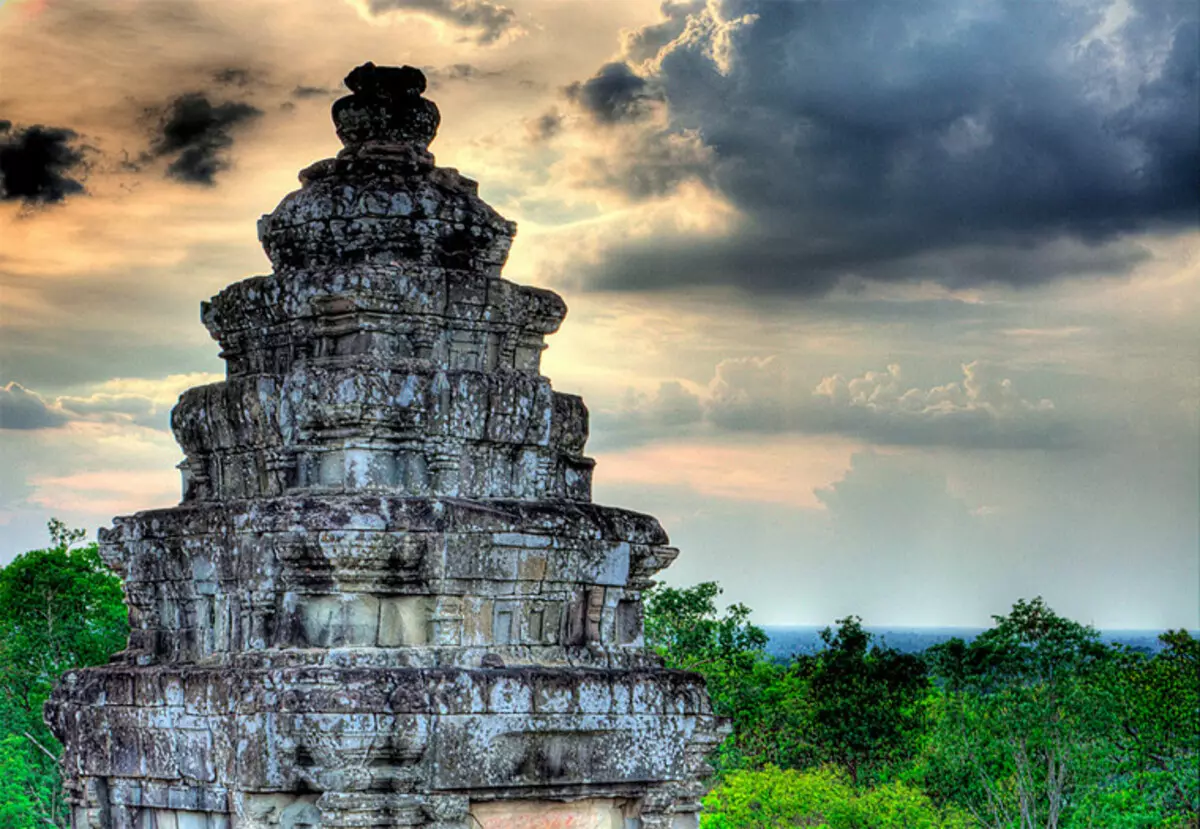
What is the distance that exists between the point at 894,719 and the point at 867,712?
0.54m

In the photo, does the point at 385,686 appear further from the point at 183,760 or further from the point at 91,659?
the point at 91,659

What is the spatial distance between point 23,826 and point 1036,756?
17.1 meters

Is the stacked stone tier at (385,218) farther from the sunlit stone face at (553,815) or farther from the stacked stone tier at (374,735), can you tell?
the sunlit stone face at (553,815)

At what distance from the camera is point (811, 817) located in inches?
1277

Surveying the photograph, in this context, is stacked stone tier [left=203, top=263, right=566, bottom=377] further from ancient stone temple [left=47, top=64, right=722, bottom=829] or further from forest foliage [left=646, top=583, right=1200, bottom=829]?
forest foliage [left=646, top=583, right=1200, bottom=829]

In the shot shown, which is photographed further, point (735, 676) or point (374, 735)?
point (735, 676)

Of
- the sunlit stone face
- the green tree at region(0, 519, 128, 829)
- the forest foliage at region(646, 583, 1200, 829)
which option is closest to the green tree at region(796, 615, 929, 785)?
the forest foliage at region(646, 583, 1200, 829)

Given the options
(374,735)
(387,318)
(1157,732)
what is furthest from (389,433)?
(1157,732)

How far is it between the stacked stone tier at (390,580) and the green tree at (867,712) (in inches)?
1096

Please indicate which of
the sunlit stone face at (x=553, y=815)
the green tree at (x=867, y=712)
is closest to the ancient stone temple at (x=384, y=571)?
the sunlit stone face at (x=553, y=815)

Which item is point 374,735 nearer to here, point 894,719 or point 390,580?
point 390,580

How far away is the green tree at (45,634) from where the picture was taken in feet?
112

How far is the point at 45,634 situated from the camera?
1379 inches

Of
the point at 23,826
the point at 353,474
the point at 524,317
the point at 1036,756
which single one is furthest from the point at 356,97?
the point at 1036,756
